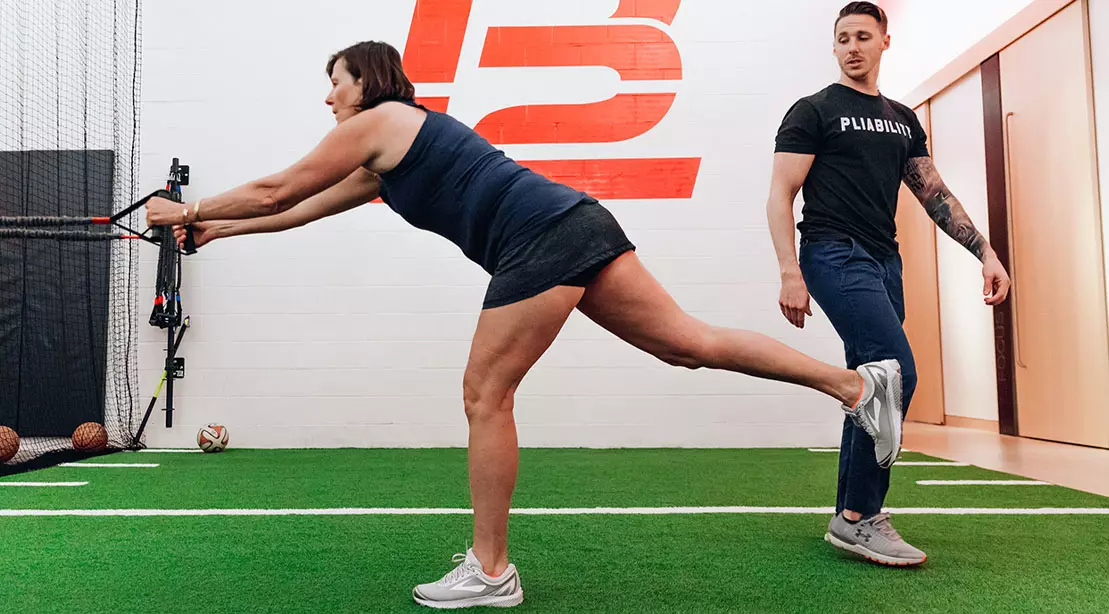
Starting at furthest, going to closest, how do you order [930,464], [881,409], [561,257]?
[930,464], [881,409], [561,257]

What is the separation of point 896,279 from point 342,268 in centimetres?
419

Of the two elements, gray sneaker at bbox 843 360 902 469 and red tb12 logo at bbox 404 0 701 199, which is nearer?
gray sneaker at bbox 843 360 902 469

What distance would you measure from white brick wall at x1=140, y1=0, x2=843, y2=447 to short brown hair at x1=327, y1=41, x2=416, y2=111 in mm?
3841

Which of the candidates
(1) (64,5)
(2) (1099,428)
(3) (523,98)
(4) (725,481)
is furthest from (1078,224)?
(1) (64,5)

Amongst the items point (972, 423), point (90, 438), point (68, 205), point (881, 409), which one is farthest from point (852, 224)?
point (68, 205)

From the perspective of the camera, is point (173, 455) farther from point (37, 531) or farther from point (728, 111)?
point (728, 111)

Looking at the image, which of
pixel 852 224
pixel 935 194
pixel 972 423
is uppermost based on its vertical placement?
pixel 935 194

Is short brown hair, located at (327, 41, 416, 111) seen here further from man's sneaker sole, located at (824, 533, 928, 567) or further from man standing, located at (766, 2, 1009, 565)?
man's sneaker sole, located at (824, 533, 928, 567)

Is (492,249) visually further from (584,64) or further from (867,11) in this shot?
(584,64)

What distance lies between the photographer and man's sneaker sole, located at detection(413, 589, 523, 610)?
5.88 feet

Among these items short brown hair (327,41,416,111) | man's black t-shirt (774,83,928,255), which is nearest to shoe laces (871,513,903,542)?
man's black t-shirt (774,83,928,255)

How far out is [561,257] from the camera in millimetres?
1769

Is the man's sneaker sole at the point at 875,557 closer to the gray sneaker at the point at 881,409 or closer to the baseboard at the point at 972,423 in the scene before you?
the gray sneaker at the point at 881,409

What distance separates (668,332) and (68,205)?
533 centimetres
